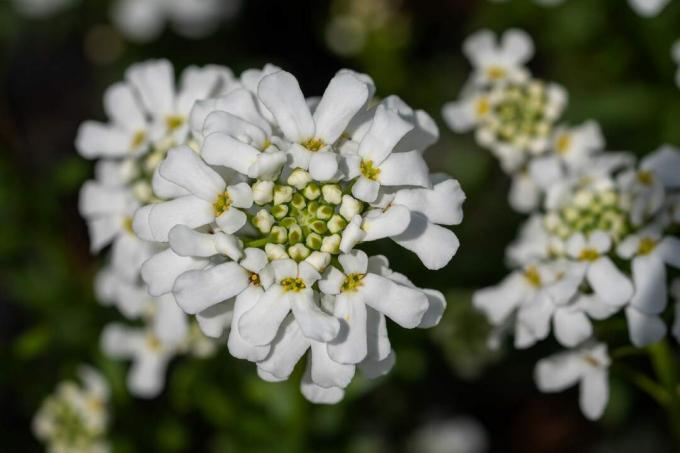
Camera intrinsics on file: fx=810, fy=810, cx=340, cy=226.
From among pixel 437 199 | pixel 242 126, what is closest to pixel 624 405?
pixel 437 199

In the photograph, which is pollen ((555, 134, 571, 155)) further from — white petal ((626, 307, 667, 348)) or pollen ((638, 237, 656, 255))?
white petal ((626, 307, 667, 348))

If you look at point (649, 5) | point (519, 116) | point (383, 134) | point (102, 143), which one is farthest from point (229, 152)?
point (649, 5)

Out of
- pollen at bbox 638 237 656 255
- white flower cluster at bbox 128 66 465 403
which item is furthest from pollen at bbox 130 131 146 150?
pollen at bbox 638 237 656 255

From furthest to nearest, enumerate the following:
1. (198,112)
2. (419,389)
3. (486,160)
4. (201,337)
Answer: (419,389) → (486,160) → (201,337) → (198,112)

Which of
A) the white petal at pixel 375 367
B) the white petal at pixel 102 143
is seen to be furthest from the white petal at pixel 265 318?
the white petal at pixel 102 143

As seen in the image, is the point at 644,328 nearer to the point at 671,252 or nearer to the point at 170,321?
the point at 671,252

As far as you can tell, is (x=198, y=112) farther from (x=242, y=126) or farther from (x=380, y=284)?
(x=380, y=284)
